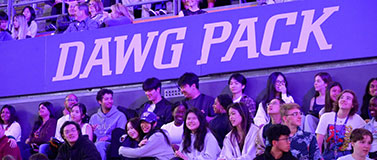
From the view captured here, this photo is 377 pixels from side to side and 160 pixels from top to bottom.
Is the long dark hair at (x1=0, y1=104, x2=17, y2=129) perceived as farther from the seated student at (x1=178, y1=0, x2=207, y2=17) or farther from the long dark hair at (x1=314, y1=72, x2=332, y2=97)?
the long dark hair at (x1=314, y1=72, x2=332, y2=97)

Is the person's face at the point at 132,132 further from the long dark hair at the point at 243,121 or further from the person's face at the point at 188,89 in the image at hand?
the long dark hair at the point at 243,121

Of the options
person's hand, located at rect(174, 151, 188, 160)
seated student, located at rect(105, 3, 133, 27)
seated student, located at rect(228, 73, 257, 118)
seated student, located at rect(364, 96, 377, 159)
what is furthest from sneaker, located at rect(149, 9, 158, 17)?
seated student, located at rect(364, 96, 377, 159)

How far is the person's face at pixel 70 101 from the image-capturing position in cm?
1027

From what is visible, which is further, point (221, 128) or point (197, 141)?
point (221, 128)

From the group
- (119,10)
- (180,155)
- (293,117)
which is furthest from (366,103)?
(119,10)

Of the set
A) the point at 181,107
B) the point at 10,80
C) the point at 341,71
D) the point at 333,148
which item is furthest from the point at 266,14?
the point at 10,80

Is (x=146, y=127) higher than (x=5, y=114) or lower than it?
lower

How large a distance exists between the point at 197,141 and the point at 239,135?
0.52 meters

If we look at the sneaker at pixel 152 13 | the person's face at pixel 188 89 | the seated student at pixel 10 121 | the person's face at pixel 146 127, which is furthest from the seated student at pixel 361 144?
the seated student at pixel 10 121

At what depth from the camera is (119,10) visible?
10.7 meters

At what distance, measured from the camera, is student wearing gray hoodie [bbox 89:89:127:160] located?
31.3 feet

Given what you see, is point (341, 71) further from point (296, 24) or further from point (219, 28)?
point (219, 28)

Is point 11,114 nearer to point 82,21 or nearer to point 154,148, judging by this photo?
point 82,21

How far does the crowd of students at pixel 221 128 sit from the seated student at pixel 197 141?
0.03ft
